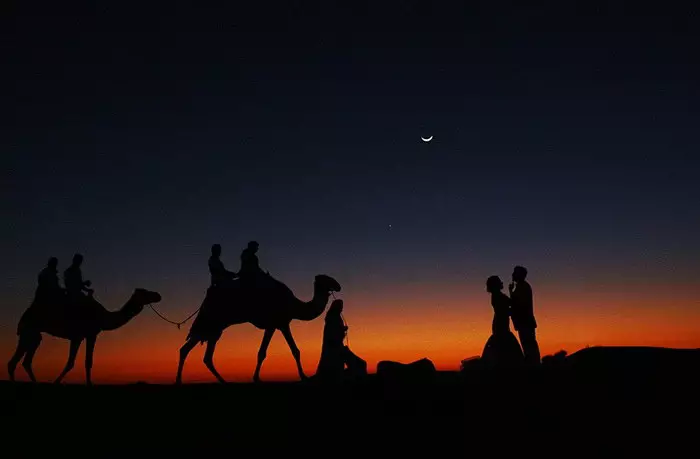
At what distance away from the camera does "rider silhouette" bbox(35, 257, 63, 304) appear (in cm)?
1527

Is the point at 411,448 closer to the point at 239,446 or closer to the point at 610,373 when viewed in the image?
the point at 239,446

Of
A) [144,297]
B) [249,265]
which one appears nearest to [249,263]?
[249,265]

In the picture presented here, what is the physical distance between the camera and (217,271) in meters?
15.5

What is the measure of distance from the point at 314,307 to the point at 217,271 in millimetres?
2530

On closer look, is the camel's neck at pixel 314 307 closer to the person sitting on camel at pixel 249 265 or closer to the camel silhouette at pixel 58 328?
the person sitting on camel at pixel 249 265

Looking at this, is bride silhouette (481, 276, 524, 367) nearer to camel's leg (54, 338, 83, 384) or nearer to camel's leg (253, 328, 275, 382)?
camel's leg (253, 328, 275, 382)

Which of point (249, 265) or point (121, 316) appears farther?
point (121, 316)

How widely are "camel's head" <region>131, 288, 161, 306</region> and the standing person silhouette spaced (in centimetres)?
872

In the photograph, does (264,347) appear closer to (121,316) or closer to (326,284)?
(326,284)

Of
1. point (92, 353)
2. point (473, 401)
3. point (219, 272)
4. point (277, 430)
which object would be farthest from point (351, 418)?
point (92, 353)

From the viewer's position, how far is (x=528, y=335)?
14078mm

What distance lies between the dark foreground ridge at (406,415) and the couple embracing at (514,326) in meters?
1.86

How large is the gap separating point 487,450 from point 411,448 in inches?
33.6

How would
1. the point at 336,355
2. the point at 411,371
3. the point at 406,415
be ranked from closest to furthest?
1. the point at 406,415
2. the point at 411,371
3. the point at 336,355
